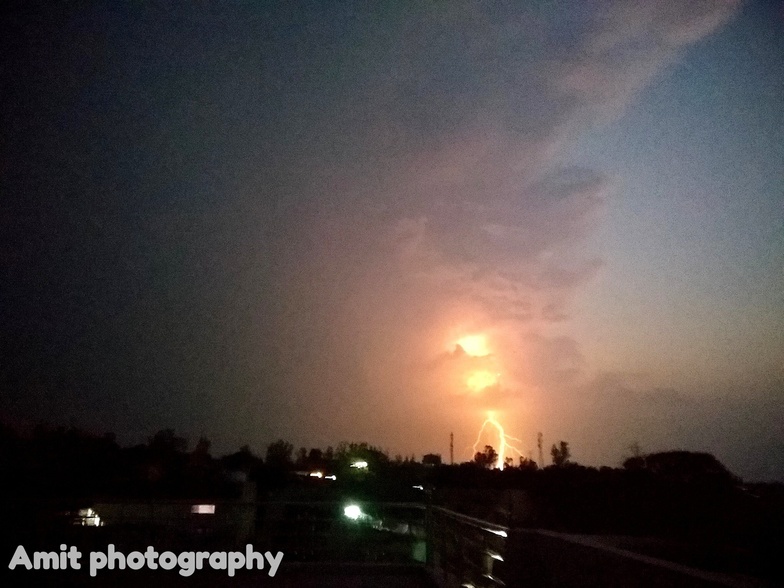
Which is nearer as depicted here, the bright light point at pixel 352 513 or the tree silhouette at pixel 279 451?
the bright light point at pixel 352 513

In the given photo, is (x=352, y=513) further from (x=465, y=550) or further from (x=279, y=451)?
(x=279, y=451)

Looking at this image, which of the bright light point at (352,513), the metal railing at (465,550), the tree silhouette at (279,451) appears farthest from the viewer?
the tree silhouette at (279,451)

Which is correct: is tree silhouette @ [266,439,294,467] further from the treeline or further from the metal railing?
the metal railing

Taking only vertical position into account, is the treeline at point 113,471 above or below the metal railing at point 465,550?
above

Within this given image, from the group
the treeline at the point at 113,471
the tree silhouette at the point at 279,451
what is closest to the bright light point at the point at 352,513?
the treeline at the point at 113,471

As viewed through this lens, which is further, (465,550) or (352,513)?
(352,513)

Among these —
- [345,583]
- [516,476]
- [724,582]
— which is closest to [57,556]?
[345,583]

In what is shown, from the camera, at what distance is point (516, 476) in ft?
138

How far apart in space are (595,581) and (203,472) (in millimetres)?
46167

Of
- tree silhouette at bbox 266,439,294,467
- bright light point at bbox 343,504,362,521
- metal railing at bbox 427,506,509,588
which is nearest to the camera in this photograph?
metal railing at bbox 427,506,509,588

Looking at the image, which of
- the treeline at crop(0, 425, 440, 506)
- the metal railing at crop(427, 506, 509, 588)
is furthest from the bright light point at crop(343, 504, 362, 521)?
the treeline at crop(0, 425, 440, 506)

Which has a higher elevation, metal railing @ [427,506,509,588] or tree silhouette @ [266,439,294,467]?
tree silhouette @ [266,439,294,467]

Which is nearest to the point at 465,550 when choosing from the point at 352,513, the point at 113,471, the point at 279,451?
the point at 352,513

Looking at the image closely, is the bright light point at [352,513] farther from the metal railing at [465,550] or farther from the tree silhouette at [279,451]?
the tree silhouette at [279,451]
